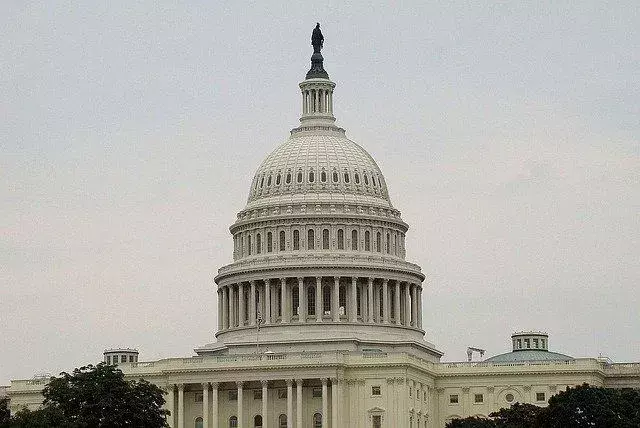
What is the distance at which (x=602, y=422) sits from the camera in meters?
193

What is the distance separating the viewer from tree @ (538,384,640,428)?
19288cm

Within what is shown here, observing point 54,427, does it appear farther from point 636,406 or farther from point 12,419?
point 636,406

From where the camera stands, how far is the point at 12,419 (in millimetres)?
191500

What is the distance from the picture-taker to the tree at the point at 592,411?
19288 centimetres

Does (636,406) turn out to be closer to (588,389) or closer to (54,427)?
(588,389)

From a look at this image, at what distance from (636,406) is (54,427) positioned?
5015 cm

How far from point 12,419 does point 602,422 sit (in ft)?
163

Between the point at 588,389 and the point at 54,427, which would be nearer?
the point at 54,427

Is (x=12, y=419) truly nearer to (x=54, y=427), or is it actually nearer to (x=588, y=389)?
(x=54, y=427)

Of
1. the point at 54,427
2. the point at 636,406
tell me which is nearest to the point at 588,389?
the point at 636,406

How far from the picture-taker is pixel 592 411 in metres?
194

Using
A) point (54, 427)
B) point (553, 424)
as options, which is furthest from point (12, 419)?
point (553, 424)

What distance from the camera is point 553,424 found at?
196125 millimetres
